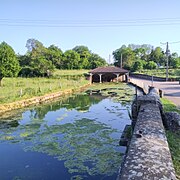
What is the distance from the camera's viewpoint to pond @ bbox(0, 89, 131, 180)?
22.8 ft

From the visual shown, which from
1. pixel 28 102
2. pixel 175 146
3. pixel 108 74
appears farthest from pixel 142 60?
pixel 175 146

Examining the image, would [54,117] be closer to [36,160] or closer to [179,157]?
[36,160]

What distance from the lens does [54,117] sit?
1530 cm

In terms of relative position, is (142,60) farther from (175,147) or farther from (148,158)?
(148,158)

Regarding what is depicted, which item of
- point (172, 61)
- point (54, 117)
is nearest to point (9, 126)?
point (54, 117)

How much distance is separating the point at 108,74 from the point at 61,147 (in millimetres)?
36756

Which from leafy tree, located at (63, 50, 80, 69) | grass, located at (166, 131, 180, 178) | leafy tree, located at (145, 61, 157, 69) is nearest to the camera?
grass, located at (166, 131, 180, 178)

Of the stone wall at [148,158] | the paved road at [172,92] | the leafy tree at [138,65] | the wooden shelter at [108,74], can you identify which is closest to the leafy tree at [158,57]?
the leafy tree at [138,65]

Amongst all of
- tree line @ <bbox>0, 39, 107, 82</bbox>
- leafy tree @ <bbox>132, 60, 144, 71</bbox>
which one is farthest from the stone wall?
leafy tree @ <bbox>132, 60, 144, 71</bbox>

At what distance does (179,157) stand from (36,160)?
4.65 meters

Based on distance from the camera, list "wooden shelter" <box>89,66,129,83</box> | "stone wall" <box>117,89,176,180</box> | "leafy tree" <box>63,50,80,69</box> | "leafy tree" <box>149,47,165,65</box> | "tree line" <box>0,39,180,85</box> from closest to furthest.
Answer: "stone wall" <box>117,89,176,180</box>, "tree line" <box>0,39,180,85</box>, "wooden shelter" <box>89,66,129,83</box>, "leafy tree" <box>63,50,80,69</box>, "leafy tree" <box>149,47,165,65</box>

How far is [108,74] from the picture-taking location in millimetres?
45219

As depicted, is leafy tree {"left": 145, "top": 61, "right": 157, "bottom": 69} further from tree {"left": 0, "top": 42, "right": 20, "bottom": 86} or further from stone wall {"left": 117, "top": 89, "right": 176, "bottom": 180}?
stone wall {"left": 117, "top": 89, "right": 176, "bottom": 180}

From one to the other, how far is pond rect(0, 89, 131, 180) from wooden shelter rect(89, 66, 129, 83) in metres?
28.8
